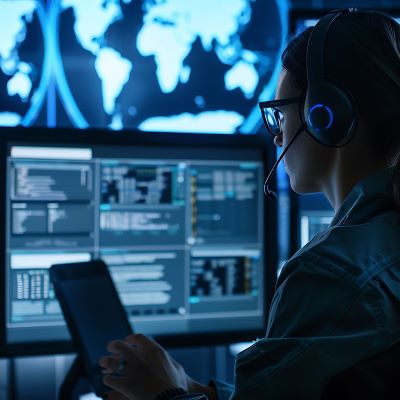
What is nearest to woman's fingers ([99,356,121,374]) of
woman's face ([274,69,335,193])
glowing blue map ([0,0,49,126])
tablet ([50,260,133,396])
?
tablet ([50,260,133,396])

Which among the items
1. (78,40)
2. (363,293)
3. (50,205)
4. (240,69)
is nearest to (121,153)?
(50,205)

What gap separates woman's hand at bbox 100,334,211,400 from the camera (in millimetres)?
671

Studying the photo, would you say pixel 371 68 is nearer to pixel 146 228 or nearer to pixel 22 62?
pixel 146 228

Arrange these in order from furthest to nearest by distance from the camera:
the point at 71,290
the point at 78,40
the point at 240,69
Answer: the point at 240,69
the point at 78,40
the point at 71,290

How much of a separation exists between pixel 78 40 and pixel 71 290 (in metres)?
0.63

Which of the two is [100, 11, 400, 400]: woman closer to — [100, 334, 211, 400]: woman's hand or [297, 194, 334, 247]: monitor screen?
[100, 334, 211, 400]: woman's hand

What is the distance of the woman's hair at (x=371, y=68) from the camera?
590mm

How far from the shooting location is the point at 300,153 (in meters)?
0.66

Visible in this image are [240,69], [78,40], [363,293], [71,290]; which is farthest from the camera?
[240,69]

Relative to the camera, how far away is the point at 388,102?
23.5 inches

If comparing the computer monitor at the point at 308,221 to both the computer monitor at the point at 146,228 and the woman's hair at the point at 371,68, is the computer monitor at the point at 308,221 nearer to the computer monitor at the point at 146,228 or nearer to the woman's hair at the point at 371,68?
the computer monitor at the point at 146,228

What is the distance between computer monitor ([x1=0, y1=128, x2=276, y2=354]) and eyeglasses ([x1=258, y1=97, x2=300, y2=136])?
1.01ft

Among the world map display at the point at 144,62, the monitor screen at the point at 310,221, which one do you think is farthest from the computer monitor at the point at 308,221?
the world map display at the point at 144,62

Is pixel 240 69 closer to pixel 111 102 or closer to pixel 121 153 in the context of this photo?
pixel 111 102
